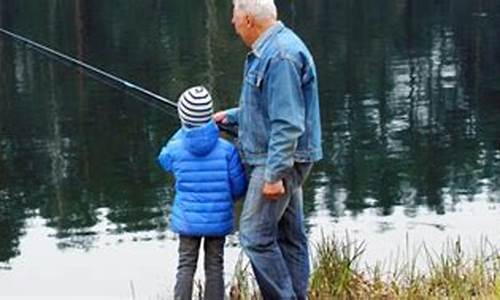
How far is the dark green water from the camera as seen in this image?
9734 mm

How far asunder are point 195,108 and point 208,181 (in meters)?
0.32

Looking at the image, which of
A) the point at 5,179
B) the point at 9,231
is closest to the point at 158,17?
the point at 5,179

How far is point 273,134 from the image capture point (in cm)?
495

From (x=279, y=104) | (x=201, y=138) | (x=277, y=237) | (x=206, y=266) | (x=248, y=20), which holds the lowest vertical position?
(x=206, y=266)

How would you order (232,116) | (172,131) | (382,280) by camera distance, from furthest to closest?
(172,131)
(382,280)
(232,116)

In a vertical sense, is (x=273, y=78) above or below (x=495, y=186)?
above

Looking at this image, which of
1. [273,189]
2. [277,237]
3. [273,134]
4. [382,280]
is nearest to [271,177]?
[273,189]

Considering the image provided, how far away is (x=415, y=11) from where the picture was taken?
1227 inches

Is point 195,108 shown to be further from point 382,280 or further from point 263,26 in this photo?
point 382,280

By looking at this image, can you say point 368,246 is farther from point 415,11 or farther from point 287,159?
point 415,11

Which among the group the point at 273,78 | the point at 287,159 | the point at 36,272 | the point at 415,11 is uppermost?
the point at 415,11

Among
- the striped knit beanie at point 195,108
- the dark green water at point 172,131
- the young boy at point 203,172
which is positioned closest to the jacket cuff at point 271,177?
the young boy at point 203,172

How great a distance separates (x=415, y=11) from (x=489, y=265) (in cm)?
2514

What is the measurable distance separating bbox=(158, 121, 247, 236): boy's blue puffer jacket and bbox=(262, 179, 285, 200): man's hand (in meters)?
0.38
